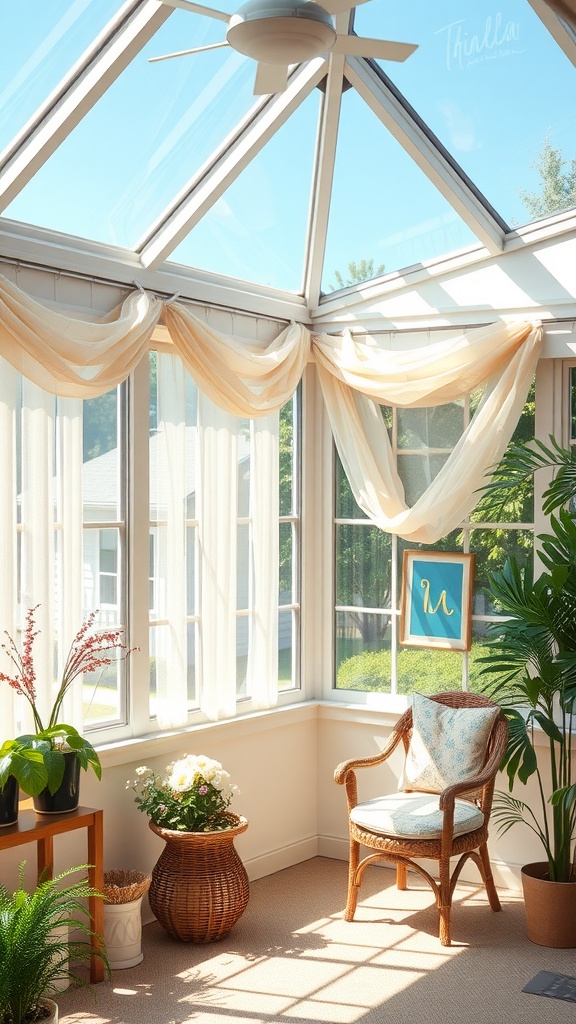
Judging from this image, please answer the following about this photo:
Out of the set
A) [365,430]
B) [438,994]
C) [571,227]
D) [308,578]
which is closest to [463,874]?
[438,994]

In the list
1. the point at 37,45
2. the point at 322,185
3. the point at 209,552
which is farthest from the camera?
the point at 322,185

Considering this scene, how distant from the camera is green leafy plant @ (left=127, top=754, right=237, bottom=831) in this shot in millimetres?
4277

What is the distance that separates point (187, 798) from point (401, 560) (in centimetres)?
177

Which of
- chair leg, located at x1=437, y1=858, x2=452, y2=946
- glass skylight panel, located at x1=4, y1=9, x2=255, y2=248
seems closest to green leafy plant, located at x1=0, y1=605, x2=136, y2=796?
chair leg, located at x1=437, y1=858, x2=452, y2=946

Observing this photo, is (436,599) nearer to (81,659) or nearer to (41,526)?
(81,659)

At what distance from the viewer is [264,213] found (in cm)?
495

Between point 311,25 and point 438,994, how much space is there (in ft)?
10.7

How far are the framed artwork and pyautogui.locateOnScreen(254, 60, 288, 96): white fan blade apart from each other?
2647 millimetres

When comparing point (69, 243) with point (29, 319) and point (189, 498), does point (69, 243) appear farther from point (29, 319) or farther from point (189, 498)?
point (189, 498)

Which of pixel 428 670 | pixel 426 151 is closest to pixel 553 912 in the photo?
pixel 428 670

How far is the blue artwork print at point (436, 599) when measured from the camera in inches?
204

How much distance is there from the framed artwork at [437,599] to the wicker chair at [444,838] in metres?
0.39

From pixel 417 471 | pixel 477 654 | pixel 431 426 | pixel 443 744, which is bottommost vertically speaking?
pixel 443 744

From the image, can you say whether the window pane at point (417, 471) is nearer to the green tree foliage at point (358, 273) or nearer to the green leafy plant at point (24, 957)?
the green tree foliage at point (358, 273)
